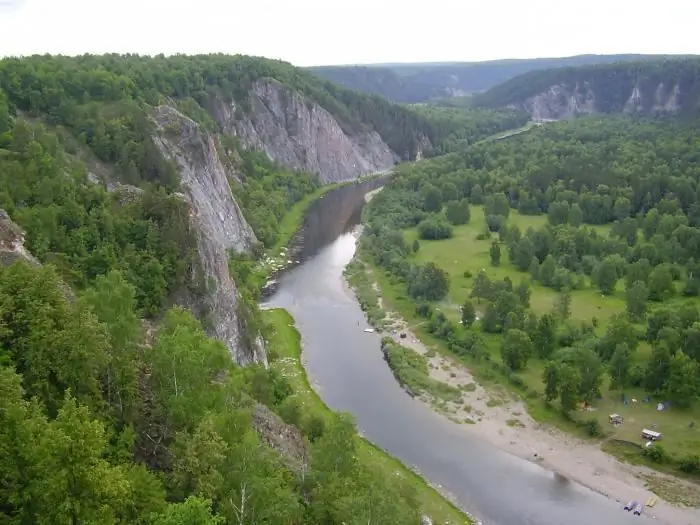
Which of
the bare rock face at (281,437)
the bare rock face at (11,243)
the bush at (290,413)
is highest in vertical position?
the bare rock face at (11,243)

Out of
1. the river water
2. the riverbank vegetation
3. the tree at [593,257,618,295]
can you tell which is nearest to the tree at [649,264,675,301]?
the riverbank vegetation

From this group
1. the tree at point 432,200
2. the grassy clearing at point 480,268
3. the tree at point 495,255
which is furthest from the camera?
the tree at point 432,200

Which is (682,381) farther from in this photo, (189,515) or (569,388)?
(189,515)

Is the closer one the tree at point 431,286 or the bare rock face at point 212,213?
the bare rock face at point 212,213

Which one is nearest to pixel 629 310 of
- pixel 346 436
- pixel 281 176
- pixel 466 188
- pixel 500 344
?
pixel 500 344

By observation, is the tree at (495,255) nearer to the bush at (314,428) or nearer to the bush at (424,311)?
the bush at (424,311)

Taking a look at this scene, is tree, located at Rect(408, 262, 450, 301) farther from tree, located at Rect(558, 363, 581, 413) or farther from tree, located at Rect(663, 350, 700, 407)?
tree, located at Rect(663, 350, 700, 407)

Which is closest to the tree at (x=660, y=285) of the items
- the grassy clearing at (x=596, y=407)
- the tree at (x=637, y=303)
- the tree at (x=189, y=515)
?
the grassy clearing at (x=596, y=407)
